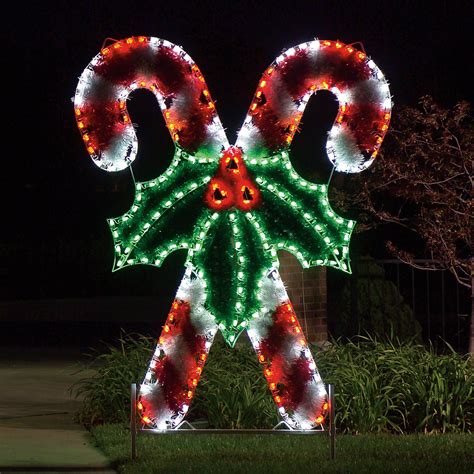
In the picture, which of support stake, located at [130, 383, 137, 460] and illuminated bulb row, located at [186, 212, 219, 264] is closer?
support stake, located at [130, 383, 137, 460]

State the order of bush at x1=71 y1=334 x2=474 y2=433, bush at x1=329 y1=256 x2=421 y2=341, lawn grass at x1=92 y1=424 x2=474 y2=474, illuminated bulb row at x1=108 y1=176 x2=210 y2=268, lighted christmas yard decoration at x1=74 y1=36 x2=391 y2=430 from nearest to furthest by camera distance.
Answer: lawn grass at x1=92 y1=424 x2=474 y2=474 → lighted christmas yard decoration at x1=74 y1=36 x2=391 y2=430 → illuminated bulb row at x1=108 y1=176 x2=210 y2=268 → bush at x1=71 y1=334 x2=474 y2=433 → bush at x1=329 y1=256 x2=421 y2=341

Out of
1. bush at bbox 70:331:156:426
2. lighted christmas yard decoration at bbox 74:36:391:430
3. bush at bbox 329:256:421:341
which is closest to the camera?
lighted christmas yard decoration at bbox 74:36:391:430

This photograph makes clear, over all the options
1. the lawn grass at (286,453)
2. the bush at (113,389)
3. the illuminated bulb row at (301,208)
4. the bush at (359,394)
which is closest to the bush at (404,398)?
the bush at (359,394)

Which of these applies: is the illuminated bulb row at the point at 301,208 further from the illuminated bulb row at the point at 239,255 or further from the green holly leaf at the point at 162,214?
the green holly leaf at the point at 162,214

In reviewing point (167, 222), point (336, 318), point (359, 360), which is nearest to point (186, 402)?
point (167, 222)

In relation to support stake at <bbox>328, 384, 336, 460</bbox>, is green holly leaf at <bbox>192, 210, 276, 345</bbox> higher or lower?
higher

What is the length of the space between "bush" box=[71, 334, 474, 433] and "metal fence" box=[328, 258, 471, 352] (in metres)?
3.47

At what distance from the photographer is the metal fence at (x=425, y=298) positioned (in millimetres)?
16531

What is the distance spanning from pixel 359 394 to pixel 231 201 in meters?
2.11

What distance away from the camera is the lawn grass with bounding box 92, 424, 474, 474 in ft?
30.2

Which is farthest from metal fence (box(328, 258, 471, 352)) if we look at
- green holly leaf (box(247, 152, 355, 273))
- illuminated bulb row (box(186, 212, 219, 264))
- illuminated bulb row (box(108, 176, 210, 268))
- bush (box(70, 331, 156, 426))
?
illuminated bulb row (box(108, 176, 210, 268))

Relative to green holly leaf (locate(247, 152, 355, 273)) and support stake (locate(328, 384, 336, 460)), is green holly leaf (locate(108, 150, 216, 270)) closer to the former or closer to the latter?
green holly leaf (locate(247, 152, 355, 273))

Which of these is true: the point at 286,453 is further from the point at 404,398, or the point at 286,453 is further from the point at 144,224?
the point at 144,224

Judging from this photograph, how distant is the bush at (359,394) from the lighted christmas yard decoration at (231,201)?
2.92ft
